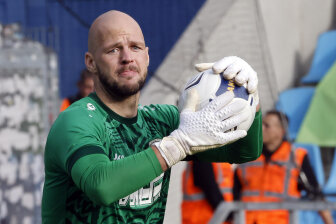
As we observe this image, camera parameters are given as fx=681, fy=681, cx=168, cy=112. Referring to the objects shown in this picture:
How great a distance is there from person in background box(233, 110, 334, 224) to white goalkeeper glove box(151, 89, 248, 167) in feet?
9.52

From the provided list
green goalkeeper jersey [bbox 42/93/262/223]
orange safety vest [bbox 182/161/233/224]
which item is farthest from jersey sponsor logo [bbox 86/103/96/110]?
orange safety vest [bbox 182/161/233/224]

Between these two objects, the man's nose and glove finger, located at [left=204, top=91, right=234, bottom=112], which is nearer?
glove finger, located at [left=204, top=91, right=234, bottom=112]

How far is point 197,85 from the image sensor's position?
273cm

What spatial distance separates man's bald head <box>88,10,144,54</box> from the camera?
274 cm

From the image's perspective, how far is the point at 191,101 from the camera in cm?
264

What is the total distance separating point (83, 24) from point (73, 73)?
1.85 ft

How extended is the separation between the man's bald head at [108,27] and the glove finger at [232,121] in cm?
56

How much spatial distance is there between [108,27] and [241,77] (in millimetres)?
570

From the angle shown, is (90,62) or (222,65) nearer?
(222,65)

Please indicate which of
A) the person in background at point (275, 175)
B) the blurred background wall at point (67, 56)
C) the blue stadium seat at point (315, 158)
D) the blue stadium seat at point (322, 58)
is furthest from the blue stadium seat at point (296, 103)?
the person in background at point (275, 175)

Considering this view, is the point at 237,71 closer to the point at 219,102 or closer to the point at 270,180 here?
the point at 219,102

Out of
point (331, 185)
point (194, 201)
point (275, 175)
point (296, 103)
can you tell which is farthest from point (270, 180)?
point (296, 103)

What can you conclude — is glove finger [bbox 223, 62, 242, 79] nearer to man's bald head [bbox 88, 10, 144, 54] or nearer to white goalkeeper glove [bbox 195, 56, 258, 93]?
white goalkeeper glove [bbox 195, 56, 258, 93]

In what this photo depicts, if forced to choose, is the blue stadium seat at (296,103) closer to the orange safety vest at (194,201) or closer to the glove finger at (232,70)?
the orange safety vest at (194,201)
